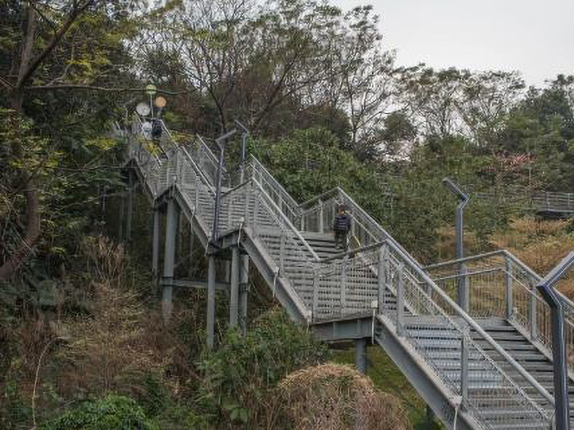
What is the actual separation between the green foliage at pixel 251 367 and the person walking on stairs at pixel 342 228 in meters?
4.56

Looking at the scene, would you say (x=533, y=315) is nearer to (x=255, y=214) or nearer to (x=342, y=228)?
(x=342, y=228)

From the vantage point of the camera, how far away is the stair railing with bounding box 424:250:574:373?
10.2m

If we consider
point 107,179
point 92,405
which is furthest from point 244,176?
point 92,405

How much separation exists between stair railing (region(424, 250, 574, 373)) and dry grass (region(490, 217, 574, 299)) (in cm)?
427

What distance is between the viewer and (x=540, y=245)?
17141 mm

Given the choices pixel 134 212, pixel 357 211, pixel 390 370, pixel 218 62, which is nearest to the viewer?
pixel 357 211

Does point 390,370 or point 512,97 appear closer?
point 390,370

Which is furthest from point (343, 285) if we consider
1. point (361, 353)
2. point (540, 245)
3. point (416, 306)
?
point (540, 245)

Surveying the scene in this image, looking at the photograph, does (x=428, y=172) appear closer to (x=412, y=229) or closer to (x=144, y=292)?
(x=412, y=229)

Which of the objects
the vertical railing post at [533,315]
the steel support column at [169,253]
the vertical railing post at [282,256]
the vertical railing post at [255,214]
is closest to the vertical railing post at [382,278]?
the vertical railing post at [533,315]

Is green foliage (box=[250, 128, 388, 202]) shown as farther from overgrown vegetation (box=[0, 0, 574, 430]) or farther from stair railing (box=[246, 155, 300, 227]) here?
stair railing (box=[246, 155, 300, 227])

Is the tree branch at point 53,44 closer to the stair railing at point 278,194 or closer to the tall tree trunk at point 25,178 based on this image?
the tall tree trunk at point 25,178

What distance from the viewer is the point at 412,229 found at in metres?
24.4

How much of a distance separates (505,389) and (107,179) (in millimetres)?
13698
